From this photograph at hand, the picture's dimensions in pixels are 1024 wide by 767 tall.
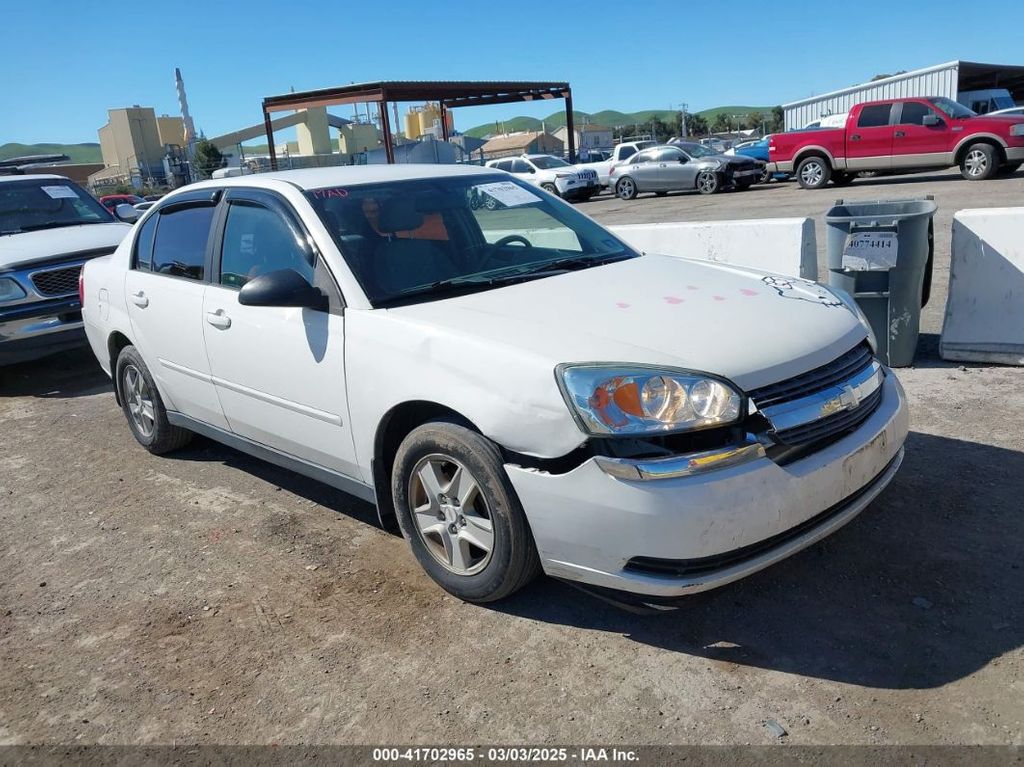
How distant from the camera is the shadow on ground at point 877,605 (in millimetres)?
2811

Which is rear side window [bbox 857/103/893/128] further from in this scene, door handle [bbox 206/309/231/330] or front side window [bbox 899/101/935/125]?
door handle [bbox 206/309/231/330]

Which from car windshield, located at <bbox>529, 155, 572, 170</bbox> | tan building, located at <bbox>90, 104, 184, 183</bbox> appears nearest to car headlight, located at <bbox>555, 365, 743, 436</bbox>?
car windshield, located at <bbox>529, 155, 572, 170</bbox>

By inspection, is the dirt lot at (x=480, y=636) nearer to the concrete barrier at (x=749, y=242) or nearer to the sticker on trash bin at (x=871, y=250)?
the sticker on trash bin at (x=871, y=250)

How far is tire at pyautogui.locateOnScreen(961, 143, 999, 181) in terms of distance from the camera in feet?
57.4

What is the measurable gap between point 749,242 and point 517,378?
4.22m

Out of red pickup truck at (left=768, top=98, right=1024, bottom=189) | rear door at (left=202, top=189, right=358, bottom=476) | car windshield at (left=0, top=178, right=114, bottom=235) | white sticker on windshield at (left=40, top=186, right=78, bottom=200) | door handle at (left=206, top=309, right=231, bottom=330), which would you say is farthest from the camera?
red pickup truck at (left=768, top=98, right=1024, bottom=189)

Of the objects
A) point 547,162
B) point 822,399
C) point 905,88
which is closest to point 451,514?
point 822,399

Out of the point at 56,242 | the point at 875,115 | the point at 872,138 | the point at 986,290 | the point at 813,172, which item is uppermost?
the point at 875,115

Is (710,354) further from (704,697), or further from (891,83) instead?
(891,83)

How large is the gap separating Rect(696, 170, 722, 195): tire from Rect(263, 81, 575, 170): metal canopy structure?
388 inches

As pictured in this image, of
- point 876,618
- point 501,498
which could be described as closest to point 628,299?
point 501,498

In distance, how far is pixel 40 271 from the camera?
738 cm

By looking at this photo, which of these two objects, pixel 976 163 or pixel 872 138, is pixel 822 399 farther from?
pixel 872 138

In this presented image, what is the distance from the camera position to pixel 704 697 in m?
2.70
